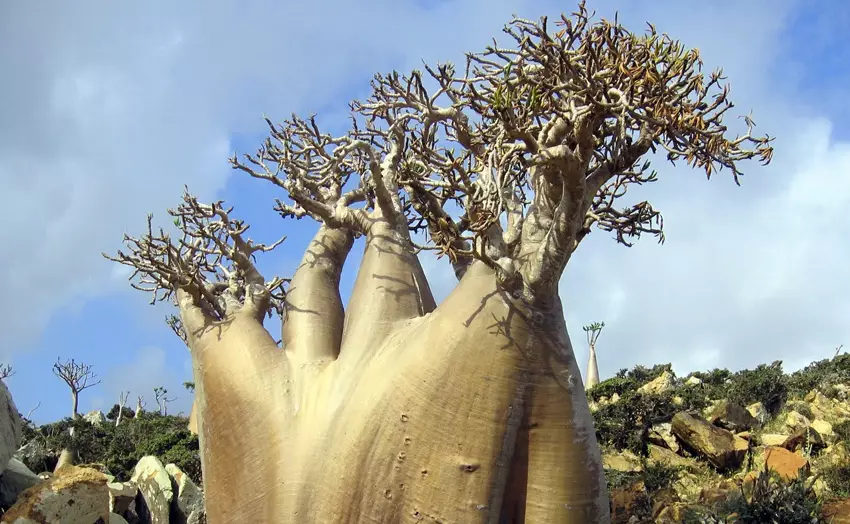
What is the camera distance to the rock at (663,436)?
961 cm

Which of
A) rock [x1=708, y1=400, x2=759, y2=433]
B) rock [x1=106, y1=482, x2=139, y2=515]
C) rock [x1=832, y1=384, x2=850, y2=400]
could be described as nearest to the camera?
rock [x1=106, y1=482, x2=139, y2=515]

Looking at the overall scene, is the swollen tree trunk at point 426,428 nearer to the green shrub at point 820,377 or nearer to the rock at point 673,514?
the rock at point 673,514

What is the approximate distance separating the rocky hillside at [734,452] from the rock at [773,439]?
0.06ft

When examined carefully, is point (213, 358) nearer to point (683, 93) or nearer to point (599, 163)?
point (599, 163)

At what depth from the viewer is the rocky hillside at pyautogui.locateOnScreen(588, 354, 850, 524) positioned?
21.0 ft

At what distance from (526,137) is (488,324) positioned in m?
0.91

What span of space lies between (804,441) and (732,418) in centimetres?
115

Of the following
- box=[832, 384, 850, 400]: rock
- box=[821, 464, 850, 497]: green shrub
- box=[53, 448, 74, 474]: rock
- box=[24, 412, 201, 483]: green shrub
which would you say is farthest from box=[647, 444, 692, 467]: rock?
box=[53, 448, 74, 474]: rock

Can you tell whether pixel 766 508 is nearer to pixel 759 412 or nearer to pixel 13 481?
pixel 759 412

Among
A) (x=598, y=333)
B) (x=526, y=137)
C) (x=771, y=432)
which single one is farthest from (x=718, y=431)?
(x=598, y=333)

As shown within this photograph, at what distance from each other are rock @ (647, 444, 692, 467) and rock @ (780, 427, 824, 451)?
1185 mm

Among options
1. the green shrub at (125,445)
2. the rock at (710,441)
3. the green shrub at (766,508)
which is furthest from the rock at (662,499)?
the green shrub at (125,445)

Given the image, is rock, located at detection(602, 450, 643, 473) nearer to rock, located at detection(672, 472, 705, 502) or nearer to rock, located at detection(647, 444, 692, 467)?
rock, located at detection(647, 444, 692, 467)

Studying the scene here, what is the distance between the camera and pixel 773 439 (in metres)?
9.40
